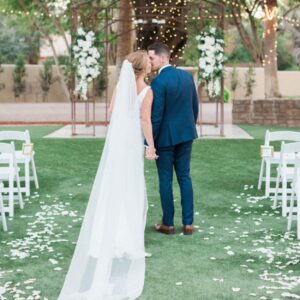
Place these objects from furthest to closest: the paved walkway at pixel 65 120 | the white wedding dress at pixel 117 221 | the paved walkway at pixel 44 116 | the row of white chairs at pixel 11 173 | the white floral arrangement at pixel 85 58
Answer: the paved walkway at pixel 44 116 → the paved walkway at pixel 65 120 → the white floral arrangement at pixel 85 58 → the row of white chairs at pixel 11 173 → the white wedding dress at pixel 117 221

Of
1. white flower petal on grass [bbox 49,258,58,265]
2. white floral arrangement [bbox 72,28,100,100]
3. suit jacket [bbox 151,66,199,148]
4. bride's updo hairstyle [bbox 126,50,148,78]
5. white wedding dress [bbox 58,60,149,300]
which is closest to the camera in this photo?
white wedding dress [bbox 58,60,149,300]

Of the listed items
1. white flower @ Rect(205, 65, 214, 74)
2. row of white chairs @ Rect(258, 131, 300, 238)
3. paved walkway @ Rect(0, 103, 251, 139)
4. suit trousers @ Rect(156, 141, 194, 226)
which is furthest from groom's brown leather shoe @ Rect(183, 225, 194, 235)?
paved walkway @ Rect(0, 103, 251, 139)

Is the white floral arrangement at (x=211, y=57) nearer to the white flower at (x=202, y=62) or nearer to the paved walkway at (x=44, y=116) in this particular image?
the white flower at (x=202, y=62)

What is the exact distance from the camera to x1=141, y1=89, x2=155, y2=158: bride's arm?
6289 mm

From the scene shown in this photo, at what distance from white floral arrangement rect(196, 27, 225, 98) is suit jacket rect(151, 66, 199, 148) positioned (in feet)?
27.7

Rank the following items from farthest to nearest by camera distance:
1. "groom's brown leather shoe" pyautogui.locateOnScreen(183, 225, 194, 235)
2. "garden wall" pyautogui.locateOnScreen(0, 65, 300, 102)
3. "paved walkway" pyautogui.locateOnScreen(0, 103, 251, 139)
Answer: "garden wall" pyautogui.locateOnScreen(0, 65, 300, 102) → "paved walkway" pyautogui.locateOnScreen(0, 103, 251, 139) → "groom's brown leather shoe" pyautogui.locateOnScreen(183, 225, 194, 235)

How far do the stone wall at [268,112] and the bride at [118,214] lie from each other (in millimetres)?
12604

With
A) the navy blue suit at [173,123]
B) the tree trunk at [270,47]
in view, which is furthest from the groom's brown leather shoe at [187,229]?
the tree trunk at [270,47]

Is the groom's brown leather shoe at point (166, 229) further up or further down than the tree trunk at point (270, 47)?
further down

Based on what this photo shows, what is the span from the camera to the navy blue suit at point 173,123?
648 cm

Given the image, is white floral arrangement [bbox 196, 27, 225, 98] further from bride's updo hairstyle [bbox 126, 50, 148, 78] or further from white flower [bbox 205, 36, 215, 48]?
bride's updo hairstyle [bbox 126, 50, 148, 78]

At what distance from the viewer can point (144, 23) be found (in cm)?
1784

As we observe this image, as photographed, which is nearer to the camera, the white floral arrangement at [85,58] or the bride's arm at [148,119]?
the bride's arm at [148,119]

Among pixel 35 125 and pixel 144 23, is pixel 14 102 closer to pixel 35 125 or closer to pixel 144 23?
pixel 35 125
